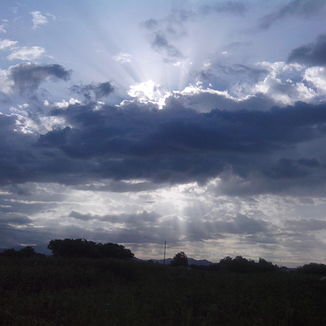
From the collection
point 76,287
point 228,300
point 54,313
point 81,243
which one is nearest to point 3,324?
point 54,313

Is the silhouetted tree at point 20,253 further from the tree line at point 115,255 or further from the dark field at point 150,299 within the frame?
the dark field at point 150,299

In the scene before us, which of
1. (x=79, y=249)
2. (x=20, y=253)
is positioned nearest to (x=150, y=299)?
(x=20, y=253)

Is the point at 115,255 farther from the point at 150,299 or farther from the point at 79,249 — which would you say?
the point at 150,299

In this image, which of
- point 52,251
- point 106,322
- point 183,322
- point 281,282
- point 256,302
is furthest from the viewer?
point 52,251

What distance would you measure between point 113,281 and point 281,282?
41.3 ft

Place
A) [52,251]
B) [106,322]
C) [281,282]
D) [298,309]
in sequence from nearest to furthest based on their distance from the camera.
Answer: [106,322], [298,309], [281,282], [52,251]

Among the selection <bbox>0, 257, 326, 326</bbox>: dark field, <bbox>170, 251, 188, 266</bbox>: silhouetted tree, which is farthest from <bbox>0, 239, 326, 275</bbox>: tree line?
<bbox>0, 257, 326, 326</bbox>: dark field

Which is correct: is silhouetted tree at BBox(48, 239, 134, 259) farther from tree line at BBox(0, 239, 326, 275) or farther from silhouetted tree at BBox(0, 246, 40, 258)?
silhouetted tree at BBox(0, 246, 40, 258)

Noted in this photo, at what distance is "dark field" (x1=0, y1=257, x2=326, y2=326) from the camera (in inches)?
715

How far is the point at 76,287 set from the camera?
28812 millimetres

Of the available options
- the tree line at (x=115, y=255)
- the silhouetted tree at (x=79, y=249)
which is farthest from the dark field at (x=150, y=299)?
the silhouetted tree at (x=79, y=249)

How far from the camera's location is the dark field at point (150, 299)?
1816 centimetres

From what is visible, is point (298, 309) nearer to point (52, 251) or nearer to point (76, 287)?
point (76, 287)

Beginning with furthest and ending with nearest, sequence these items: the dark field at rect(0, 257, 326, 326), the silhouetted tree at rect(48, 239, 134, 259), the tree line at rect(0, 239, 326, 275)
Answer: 1. the silhouetted tree at rect(48, 239, 134, 259)
2. the tree line at rect(0, 239, 326, 275)
3. the dark field at rect(0, 257, 326, 326)
